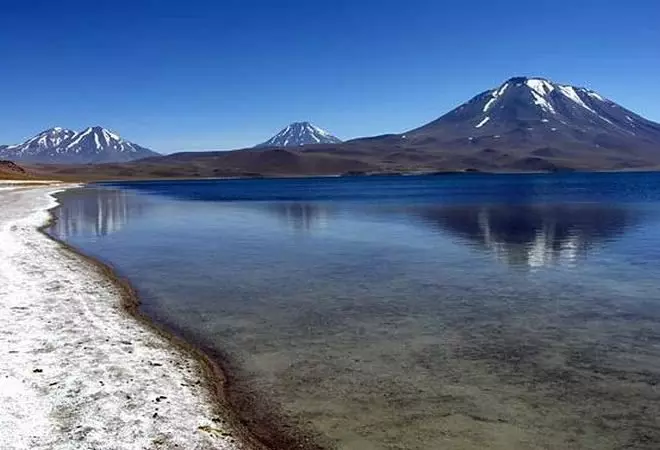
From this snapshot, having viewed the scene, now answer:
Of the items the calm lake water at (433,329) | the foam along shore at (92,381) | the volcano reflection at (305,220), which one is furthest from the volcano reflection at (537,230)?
the foam along shore at (92,381)

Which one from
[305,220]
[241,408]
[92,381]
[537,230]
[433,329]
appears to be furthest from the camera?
[305,220]

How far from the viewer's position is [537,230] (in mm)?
36500

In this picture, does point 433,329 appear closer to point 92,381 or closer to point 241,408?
point 241,408

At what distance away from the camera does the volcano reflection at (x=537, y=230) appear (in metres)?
26.5

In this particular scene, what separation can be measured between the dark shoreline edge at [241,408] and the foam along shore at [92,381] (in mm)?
231

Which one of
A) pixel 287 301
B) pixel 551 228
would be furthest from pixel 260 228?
pixel 287 301

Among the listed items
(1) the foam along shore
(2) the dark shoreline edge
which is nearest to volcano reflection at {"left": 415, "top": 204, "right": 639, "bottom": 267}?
(2) the dark shoreline edge

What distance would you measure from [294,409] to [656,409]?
614 cm

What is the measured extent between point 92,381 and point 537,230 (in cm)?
3133

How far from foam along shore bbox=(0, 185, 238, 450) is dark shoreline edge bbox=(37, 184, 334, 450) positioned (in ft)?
0.76

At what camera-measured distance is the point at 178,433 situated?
28.4ft

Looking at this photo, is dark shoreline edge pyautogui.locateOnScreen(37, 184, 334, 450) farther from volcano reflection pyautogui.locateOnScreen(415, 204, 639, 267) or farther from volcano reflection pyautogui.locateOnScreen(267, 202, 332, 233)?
volcano reflection pyautogui.locateOnScreen(267, 202, 332, 233)

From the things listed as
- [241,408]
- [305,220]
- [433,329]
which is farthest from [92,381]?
[305,220]

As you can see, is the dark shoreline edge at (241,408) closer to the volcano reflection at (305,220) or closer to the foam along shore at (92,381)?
the foam along shore at (92,381)
